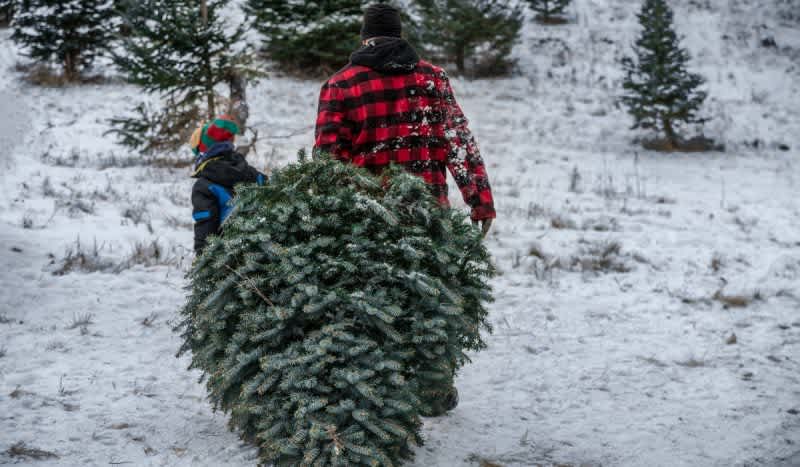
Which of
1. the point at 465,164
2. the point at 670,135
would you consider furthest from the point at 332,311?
the point at 670,135

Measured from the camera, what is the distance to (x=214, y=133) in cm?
446

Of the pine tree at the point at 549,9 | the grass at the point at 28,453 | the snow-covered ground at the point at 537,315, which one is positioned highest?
the pine tree at the point at 549,9

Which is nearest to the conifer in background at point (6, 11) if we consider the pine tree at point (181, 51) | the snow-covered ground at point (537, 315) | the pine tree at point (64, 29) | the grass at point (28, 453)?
the pine tree at point (64, 29)

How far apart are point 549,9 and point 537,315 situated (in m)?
19.2

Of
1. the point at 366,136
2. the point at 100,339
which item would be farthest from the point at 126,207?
the point at 366,136

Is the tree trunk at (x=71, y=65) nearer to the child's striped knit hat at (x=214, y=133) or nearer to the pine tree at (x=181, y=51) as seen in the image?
the pine tree at (x=181, y=51)

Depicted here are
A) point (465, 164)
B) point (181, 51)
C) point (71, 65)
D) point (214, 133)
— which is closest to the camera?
point (465, 164)

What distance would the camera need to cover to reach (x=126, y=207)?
7.67m

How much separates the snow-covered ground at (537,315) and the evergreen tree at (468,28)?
5264 millimetres

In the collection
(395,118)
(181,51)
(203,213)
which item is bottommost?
(203,213)

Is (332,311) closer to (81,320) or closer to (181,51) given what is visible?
(81,320)

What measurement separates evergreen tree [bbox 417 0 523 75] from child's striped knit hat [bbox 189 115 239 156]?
43.3 ft

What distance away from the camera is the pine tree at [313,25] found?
16047 mm

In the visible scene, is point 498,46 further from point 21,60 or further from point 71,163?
point 21,60
